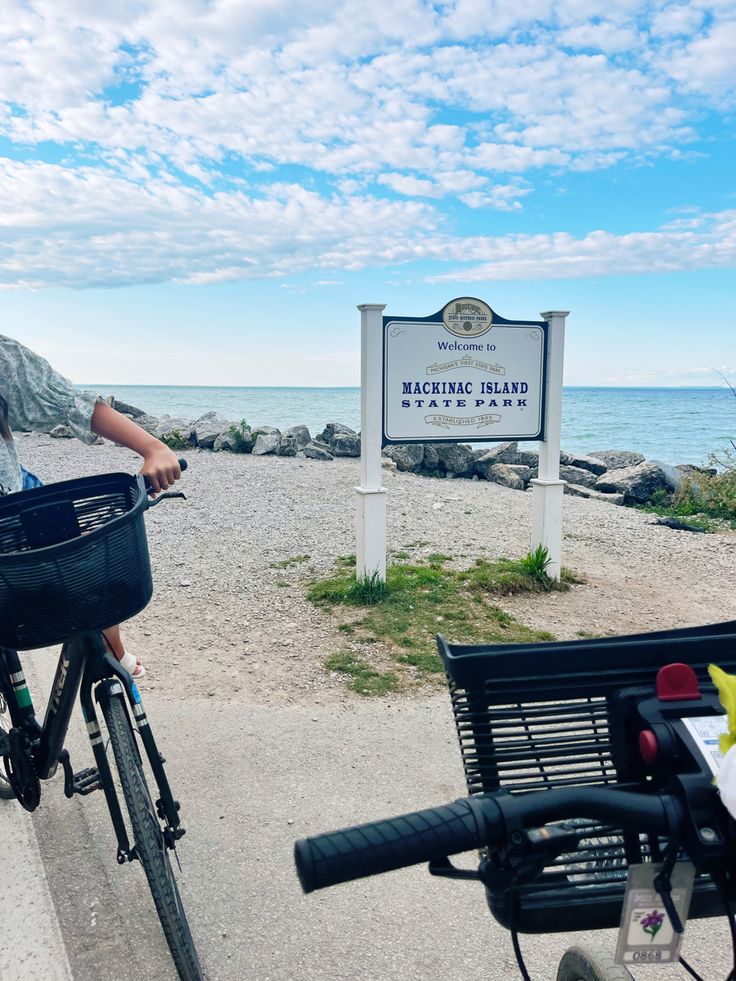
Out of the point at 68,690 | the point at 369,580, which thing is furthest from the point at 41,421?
the point at 369,580

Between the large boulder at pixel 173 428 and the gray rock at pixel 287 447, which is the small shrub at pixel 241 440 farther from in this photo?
the large boulder at pixel 173 428

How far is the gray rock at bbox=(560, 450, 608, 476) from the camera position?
1496 cm

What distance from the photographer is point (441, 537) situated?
820 centimetres

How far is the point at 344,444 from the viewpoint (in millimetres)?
15422

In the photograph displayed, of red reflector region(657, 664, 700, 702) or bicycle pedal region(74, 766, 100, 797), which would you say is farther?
bicycle pedal region(74, 766, 100, 797)

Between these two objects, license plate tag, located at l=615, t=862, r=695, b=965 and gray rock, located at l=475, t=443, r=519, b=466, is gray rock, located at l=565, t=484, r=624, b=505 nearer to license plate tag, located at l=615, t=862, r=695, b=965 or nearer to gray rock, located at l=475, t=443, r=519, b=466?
gray rock, located at l=475, t=443, r=519, b=466

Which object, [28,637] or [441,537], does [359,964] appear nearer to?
[28,637]

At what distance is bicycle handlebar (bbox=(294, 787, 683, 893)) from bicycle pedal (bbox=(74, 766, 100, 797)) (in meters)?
1.93

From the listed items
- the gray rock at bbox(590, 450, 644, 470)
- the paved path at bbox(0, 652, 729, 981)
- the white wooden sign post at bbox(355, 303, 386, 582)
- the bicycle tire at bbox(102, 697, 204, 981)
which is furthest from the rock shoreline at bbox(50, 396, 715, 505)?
the bicycle tire at bbox(102, 697, 204, 981)

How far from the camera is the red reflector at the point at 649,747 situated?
1.24 metres

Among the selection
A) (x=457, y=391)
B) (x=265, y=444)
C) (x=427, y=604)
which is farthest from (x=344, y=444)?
(x=427, y=604)

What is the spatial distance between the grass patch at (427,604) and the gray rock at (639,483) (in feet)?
19.1

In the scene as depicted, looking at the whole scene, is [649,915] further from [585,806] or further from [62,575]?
[62,575]

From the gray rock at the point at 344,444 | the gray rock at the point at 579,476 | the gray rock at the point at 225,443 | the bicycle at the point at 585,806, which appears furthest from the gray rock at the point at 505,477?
the bicycle at the point at 585,806
